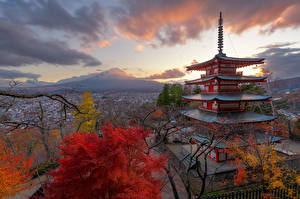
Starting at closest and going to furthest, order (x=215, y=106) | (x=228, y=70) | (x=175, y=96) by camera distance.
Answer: (x=215, y=106) < (x=228, y=70) < (x=175, y=96)

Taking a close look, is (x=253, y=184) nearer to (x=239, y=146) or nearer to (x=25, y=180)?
A: (x=239, y=146)

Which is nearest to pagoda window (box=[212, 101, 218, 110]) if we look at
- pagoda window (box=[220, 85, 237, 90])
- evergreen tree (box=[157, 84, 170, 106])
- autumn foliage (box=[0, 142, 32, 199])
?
pagoda window (box=[220, 85, 237, 90])

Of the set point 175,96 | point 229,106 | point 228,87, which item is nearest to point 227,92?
point 228,87

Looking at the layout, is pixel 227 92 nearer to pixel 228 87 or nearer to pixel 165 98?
pixel 228 87

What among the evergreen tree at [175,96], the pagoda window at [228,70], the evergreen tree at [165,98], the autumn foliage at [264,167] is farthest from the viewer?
the evergreen tree at [165,98]

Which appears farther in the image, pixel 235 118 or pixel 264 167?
pixel 235 118

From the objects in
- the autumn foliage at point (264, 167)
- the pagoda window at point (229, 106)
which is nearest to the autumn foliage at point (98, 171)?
the autumn foliage at point (264, 167)

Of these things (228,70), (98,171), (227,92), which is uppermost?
(228,70)

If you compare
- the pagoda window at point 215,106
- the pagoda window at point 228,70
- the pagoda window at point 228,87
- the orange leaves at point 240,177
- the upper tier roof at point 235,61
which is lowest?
the orange leaves at point 240,177

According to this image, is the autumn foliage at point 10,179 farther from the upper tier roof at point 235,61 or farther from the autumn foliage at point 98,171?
the upper tier roof at point 235,61

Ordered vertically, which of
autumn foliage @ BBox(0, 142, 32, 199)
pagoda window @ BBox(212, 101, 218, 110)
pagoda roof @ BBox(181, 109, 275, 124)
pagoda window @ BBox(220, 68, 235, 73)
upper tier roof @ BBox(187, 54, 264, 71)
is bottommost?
autumn foliage @ BBox(0, 142, 32, 199)

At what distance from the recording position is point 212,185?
9.79m

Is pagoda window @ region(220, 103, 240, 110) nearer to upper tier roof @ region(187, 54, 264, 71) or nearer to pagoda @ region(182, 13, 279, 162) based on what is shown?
pagoda @ region(182, 13, 279, 162)

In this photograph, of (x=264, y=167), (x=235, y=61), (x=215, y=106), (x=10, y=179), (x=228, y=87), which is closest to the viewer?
(x=264, y=167)
